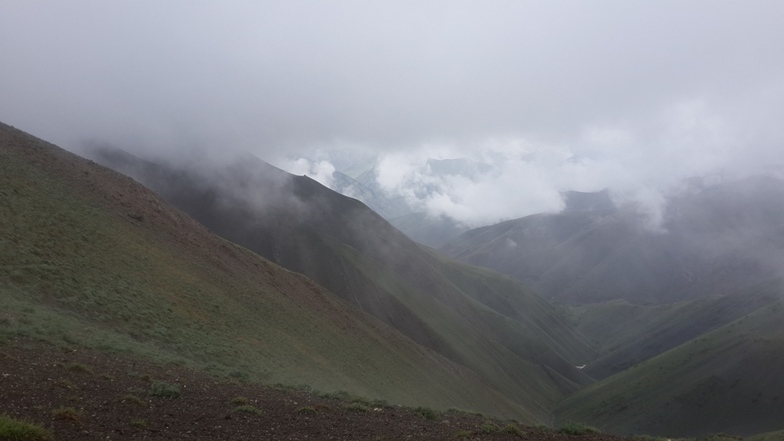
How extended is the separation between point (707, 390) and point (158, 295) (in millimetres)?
78172

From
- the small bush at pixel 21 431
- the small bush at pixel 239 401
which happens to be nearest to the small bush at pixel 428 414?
the small bush at pixel 239 401

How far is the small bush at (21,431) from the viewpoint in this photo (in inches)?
372

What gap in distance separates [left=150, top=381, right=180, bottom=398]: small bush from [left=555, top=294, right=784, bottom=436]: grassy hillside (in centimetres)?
6711

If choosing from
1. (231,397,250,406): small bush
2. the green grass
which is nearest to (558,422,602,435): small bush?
(231,397,250,406): small bush

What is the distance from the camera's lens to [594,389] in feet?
352

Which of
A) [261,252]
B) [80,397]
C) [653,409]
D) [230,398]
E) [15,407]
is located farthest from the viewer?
[261,252]

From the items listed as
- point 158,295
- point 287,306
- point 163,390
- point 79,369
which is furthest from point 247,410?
point 287,306

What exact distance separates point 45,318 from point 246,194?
93.6 metres

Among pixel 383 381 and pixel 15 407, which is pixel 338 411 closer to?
pixel 15 407

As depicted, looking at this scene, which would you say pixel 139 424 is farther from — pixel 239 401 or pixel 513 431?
pixel 513 431

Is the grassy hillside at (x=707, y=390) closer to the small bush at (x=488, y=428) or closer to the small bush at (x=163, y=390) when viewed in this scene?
the small bush at (x=488, y=428)

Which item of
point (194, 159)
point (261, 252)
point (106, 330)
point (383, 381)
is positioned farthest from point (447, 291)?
point (106, 330)

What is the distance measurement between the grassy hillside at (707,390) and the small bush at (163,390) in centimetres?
6711

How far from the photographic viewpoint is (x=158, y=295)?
31578mm
